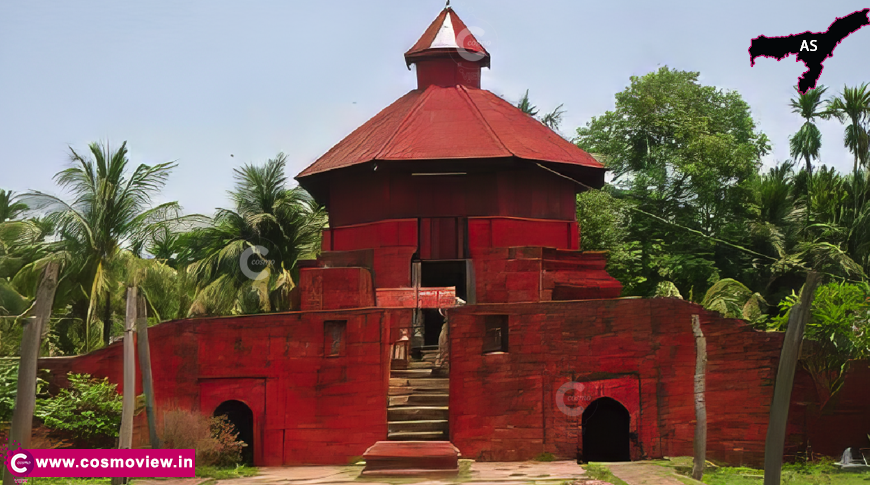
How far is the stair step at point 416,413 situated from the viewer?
14.8 m

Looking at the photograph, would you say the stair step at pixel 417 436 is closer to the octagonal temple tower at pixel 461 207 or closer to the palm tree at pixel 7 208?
the octagonal temple tower at pixel 461 207

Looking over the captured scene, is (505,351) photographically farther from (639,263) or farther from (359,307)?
(639,263)

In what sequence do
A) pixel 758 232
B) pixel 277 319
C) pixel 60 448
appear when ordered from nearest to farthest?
1. pixel 60 448
2. pixel 277 319
3. pixel 758 232

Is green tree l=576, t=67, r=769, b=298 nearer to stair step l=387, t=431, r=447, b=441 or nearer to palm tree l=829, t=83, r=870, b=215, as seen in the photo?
palm tree l=829, t=83, r=870, b=215

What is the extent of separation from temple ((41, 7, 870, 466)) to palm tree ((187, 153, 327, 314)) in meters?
8.52

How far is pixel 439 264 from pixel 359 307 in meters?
3.15

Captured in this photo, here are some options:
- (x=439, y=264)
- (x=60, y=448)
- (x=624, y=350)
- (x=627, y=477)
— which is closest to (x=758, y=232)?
(x=439, y=264)

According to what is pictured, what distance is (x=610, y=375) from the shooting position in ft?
47.7

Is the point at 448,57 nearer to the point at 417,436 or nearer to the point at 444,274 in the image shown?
the point at 444,274

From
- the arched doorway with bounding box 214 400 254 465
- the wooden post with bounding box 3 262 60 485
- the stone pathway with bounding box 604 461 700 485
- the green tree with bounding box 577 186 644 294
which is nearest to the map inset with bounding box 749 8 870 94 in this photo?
the stone pathway with bounding box 604 461 700 485

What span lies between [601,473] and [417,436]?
3.28m

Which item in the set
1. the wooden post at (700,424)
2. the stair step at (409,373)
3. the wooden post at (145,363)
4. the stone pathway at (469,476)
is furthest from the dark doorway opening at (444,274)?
the wooden post at (700,424)

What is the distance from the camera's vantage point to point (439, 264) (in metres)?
19.0

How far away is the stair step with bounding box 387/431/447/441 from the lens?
1452cm
